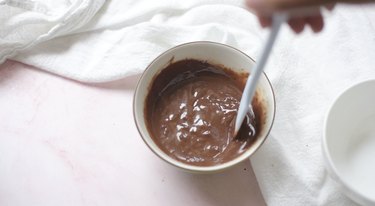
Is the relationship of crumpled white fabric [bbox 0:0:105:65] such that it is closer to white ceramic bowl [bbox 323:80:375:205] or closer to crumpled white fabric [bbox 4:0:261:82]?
crumpled white fabric [bbox 4:0:261:82]

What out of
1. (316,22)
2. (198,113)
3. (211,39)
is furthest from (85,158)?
(316,22)

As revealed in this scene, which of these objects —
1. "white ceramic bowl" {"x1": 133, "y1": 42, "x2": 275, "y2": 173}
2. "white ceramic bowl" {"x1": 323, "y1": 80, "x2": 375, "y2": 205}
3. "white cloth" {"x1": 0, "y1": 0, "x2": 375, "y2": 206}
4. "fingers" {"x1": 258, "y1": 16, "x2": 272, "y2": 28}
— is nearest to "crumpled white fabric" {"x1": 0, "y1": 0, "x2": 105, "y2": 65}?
"white cloth" {"x1": 0, "y1": 0, "x2": 375, "y2": 206}

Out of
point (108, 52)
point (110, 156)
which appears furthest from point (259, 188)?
point (108, 52)

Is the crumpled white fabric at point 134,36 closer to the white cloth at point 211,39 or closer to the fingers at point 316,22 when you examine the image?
the white cloth at point 211,39

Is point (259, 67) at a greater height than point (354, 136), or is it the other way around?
point (259, 67)

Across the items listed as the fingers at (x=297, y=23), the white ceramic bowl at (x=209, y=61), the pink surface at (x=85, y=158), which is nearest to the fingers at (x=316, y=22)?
the fingers at (x=297, y=23)

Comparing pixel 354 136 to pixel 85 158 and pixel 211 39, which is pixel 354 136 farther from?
pixel 85 158
